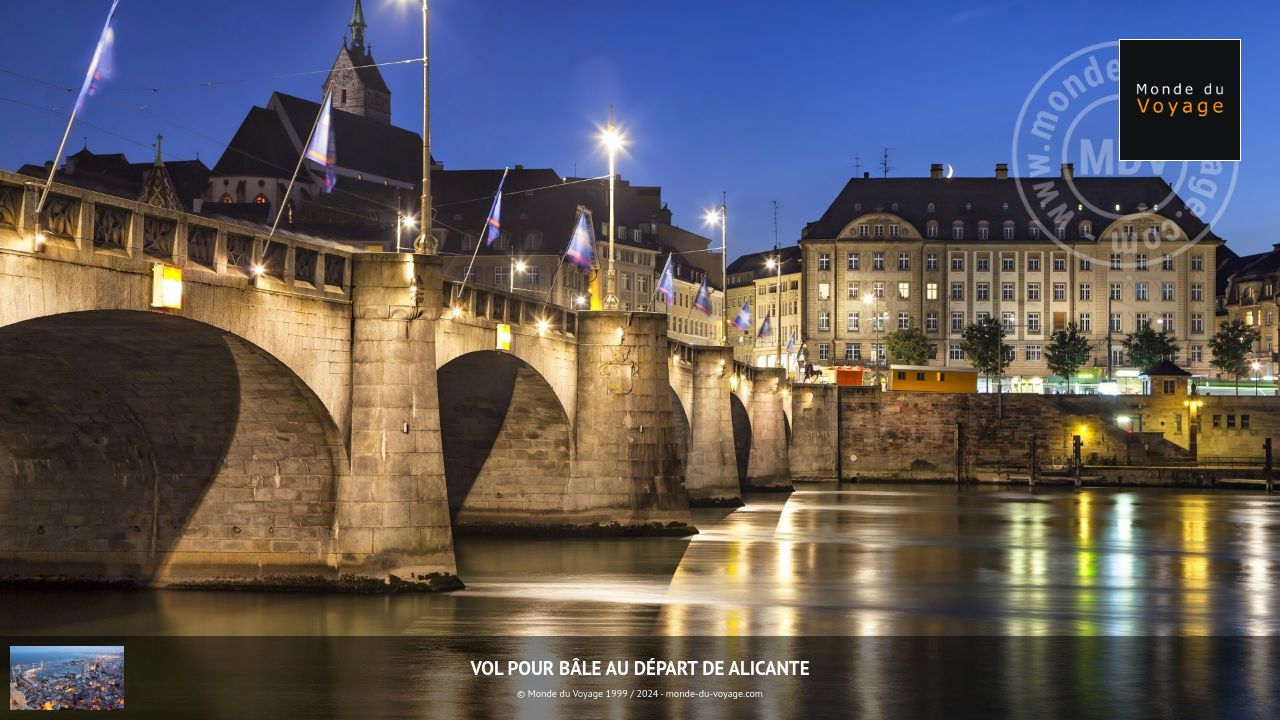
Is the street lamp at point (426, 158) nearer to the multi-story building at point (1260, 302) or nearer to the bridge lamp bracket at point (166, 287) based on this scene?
the bridge lamp bracket at point (166, 287)

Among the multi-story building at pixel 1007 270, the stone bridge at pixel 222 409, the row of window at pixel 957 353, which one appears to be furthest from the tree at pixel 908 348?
the stone bridge at pixel 222 409

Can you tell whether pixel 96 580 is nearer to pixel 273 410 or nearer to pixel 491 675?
pixel 273 410

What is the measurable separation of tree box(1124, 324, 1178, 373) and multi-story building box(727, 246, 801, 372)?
29.7 meters

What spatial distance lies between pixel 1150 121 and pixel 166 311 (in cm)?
2759

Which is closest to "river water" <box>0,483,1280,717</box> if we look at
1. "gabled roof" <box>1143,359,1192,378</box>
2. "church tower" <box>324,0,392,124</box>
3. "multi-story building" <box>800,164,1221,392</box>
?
"gabled roof" <box>1143,359,1192,378</box>

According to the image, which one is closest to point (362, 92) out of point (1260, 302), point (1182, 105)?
point (1260, 302)

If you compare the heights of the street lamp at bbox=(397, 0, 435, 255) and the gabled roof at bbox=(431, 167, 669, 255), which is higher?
the gabled roof at bbox=(431, 167, 669, 255)

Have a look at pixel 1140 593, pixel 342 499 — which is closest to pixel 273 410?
pixel 342 499

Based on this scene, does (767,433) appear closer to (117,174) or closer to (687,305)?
(117,174)

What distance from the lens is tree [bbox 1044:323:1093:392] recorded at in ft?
463

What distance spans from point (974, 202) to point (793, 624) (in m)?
122

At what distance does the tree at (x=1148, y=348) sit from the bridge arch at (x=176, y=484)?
117m

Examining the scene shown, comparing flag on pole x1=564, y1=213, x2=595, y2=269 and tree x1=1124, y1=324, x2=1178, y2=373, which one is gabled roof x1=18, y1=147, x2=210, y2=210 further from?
tree x1=1124, y1=324, x2=1178, y2=373

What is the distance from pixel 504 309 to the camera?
43.9m
